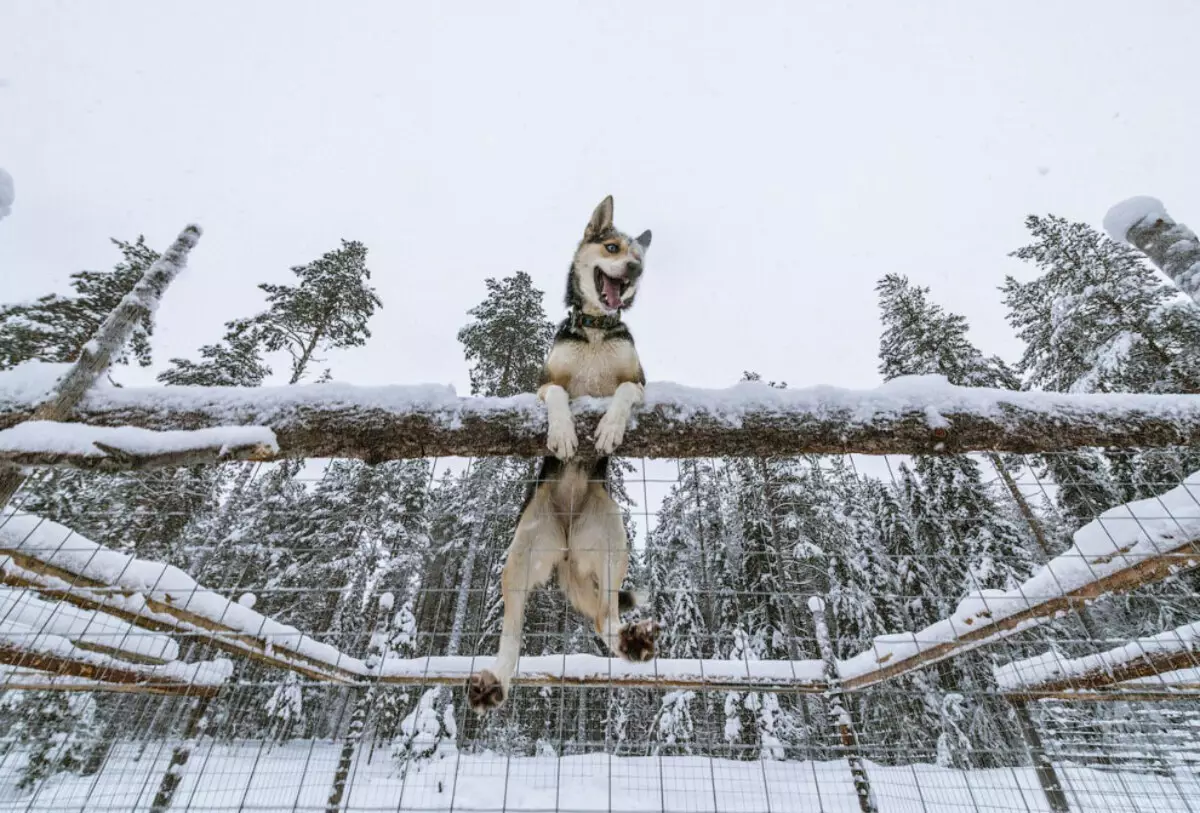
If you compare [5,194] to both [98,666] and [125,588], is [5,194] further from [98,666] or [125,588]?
[98,666]

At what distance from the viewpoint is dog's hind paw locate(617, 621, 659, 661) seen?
3.04m

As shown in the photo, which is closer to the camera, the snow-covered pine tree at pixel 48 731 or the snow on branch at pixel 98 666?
the snow on branch at pixel 98 666

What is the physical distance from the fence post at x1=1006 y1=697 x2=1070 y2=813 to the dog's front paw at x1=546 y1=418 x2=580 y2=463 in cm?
540

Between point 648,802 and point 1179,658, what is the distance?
6780 mm

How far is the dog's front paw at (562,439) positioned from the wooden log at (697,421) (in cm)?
5

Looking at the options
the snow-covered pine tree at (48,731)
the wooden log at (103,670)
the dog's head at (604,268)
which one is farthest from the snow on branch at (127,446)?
the snow-covered pine tree at (48,731)

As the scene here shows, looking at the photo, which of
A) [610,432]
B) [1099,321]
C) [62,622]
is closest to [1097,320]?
[1099,321]

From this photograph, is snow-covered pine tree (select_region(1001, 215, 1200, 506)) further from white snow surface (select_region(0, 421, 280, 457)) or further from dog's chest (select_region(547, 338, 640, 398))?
white snow surface (select_region(0, 421, 280, 457))

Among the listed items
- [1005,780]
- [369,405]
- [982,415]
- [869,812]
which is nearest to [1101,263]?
[1005,780]

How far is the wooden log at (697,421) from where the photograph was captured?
2.22 m

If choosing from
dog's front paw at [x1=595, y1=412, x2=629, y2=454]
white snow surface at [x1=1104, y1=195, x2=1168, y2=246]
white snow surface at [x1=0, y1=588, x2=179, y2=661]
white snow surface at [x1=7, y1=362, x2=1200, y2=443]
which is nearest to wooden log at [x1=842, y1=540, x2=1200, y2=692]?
white snow surface at [x1=7, y1=362, x2=1200, y2=443]

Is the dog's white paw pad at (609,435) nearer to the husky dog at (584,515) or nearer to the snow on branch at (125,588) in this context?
the husky dog at (584,515)

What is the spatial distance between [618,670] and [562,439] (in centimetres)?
395

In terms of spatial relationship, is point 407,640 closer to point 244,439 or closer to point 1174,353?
point 244,439
